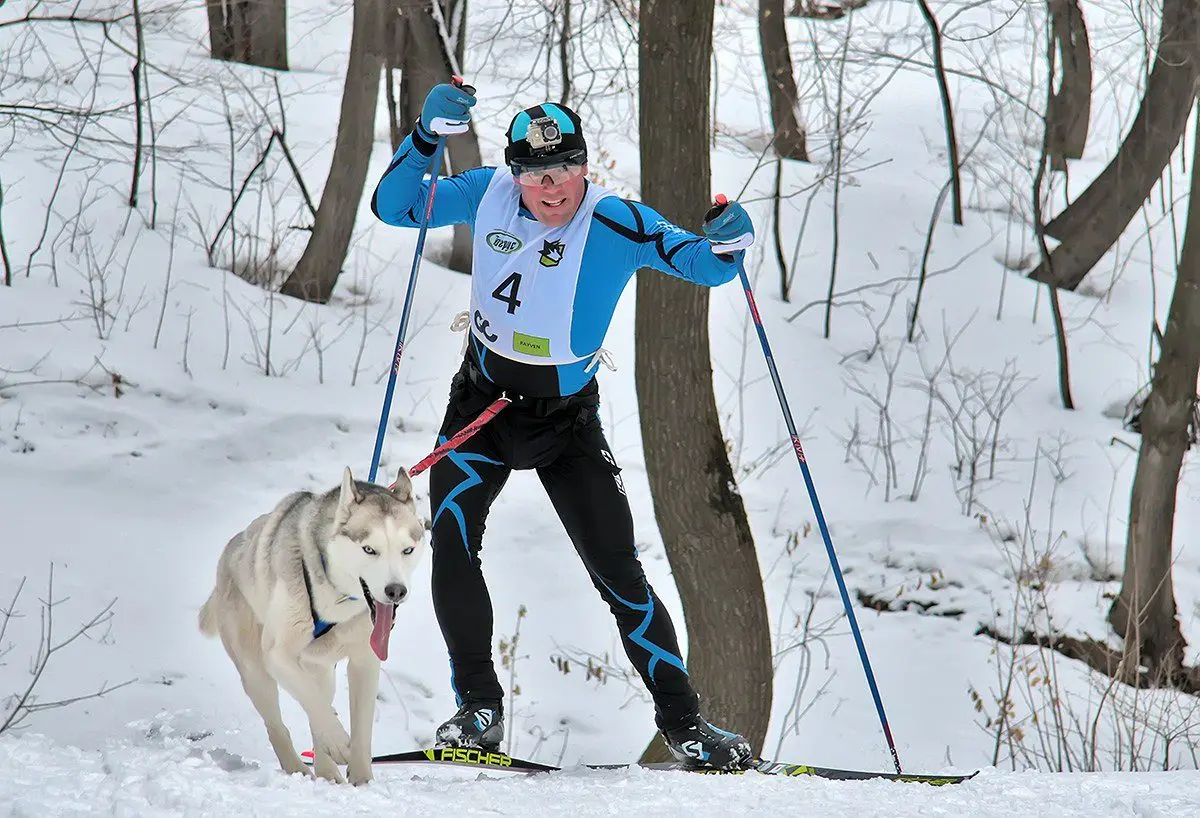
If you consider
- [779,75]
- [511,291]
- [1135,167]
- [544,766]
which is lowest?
[544,766]

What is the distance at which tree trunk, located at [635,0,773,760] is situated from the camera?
533 centimetres

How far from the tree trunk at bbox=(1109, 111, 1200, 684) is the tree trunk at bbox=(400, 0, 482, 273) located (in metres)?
5.70

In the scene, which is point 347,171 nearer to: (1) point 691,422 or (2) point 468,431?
(1) point 691,422

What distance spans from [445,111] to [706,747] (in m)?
2.31

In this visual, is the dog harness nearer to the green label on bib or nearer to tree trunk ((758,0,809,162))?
the green label on bib

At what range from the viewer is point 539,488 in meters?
9.41

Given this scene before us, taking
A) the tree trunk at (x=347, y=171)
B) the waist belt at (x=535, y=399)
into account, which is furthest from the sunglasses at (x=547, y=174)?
the tree trunk at (x=347, y=171)

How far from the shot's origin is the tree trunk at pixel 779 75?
13094 millimetres

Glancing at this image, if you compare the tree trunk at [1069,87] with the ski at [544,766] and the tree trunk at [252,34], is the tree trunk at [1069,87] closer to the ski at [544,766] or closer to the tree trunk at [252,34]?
the tree trunk at [252,34]

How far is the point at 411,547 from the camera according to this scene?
333 centimetres

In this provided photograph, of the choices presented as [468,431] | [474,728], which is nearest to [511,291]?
Answer: [468,431]

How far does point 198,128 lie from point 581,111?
4.46 metres

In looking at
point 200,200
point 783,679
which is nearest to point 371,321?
point 200,200

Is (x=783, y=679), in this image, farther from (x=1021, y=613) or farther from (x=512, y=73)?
(x=512, y=73)
